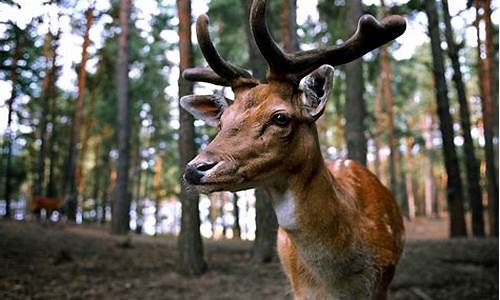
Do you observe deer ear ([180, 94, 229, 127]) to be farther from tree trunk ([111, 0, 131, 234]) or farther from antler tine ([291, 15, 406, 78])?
tree trunk ([111, 0, 131, 234])

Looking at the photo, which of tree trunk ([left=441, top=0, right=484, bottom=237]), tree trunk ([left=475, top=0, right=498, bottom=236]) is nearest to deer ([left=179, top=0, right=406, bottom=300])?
tree trunk ([left=441, top=0, right=484, bottom=237])

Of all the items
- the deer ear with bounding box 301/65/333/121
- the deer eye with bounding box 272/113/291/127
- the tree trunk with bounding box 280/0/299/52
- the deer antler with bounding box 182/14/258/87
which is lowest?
the deer eye with bounding box 272/113/291/127

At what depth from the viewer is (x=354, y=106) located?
9.61 metres

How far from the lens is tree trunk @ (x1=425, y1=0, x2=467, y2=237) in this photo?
44.7 feet

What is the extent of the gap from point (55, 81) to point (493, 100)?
60.8ft

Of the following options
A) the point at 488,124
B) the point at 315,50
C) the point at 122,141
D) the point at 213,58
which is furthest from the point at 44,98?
the point at 315,50

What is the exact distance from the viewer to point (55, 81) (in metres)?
23.7

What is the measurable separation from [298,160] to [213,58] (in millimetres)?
1058

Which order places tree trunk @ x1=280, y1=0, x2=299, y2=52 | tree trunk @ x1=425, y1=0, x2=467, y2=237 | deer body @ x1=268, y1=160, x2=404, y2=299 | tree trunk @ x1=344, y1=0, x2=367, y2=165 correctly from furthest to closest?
tree trunk @ x1=425, y1=0, x2=467, y2=237
tree trunk @ x1=280, y1=0, x2=299, y2=52
tree trunk @ x1=344, y1=0, x2=367, y2=165
deer body @ x1=268, y1=160, x2=404, y2=299

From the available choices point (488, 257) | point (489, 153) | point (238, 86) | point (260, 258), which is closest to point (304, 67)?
point (238, 86)

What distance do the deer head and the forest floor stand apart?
14.7ft

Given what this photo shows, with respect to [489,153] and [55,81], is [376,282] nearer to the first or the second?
[489,153]

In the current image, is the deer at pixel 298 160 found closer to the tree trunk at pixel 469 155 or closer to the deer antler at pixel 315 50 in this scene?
the deer antler at pixel 315 50

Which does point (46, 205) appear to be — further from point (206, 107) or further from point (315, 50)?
point (315, 50)
